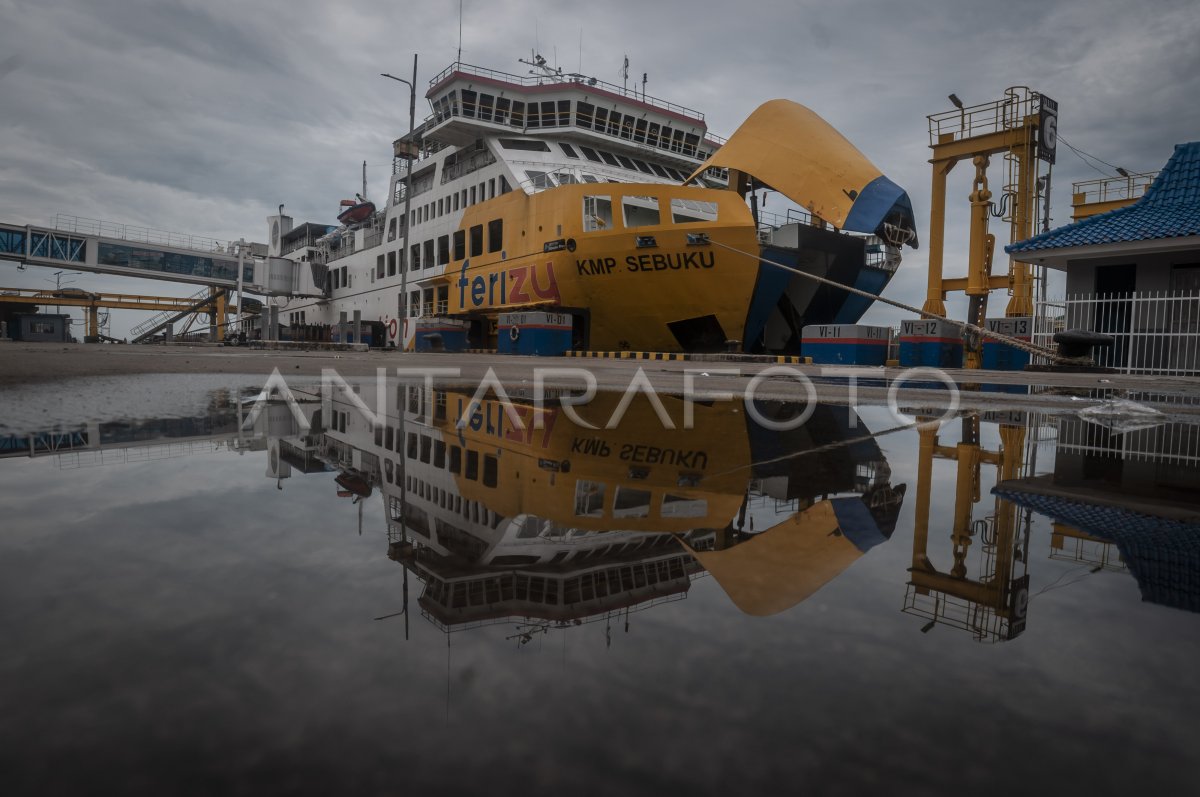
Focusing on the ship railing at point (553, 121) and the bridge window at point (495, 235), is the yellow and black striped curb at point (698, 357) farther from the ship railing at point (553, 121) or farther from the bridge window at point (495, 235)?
the ship railing at point (553, 121)

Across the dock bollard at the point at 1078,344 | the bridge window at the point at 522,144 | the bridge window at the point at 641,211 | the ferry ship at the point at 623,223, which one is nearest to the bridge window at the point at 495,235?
the ferry ship at the point at 623,223

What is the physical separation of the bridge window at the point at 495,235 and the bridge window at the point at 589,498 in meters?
18.1

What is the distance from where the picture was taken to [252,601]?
1106mm

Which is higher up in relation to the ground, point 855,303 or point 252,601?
point 855,303

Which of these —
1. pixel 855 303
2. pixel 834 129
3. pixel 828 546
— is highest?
pixel 834 129

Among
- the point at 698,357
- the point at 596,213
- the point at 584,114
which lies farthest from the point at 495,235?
the point at 698,357

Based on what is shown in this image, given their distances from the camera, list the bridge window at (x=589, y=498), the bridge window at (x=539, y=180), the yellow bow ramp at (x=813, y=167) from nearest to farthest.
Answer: the bridge window at (x=589, y=498) < the yellow bow ramp at (x=813, y=167) < the bridge window at (x=539, y=180)

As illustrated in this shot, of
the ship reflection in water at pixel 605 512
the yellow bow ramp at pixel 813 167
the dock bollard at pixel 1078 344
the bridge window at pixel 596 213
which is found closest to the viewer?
the ship reflection in water at pixel 605 512

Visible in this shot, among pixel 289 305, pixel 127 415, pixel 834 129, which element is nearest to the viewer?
pixel 127 415

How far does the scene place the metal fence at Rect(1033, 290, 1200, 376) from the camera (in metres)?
12.7

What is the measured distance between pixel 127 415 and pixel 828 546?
3546 mm

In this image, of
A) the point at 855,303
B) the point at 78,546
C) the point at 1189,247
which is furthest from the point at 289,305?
the point at 78,546

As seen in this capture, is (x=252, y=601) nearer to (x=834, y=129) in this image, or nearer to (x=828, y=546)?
(x=828, y=546)

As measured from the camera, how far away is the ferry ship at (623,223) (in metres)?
14.8
